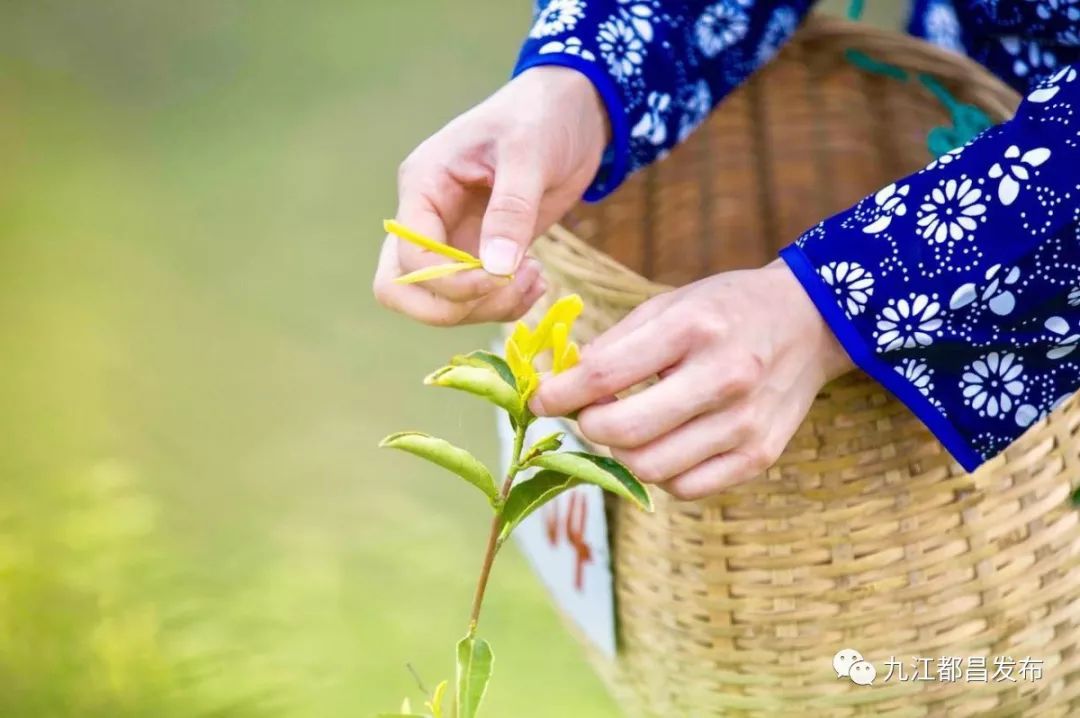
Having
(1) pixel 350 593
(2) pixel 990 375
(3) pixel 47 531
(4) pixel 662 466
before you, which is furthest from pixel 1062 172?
(3) pixel 47 531

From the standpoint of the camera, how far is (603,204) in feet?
2.98

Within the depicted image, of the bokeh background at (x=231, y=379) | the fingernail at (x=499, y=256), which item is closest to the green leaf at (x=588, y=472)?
the fingernail at (x=499, y=256)

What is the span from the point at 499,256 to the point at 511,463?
0.11 m

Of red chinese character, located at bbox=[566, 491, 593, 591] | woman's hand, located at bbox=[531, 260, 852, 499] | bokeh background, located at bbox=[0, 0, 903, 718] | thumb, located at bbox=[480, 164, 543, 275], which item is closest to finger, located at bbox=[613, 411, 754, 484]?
woman's hand, located at bbox=[531, 260, 852, 499]

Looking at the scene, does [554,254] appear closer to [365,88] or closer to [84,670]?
[84,670]

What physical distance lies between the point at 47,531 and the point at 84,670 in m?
0.17

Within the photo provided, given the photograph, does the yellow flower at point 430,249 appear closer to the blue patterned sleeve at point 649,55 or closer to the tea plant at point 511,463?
the tea plant at point 511,463

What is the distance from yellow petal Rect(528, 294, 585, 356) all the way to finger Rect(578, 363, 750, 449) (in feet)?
0.19

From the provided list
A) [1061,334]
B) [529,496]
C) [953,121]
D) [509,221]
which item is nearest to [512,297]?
[509,221]

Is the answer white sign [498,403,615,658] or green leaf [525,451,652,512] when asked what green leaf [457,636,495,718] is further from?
white sign [498,403,615,658]

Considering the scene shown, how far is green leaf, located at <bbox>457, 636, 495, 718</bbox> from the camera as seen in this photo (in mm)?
384

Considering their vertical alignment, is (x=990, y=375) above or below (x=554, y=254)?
below

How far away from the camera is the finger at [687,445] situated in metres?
0.48

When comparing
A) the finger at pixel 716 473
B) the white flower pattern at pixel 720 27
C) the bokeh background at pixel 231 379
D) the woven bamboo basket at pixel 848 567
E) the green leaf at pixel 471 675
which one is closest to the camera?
the green leaf at pixel 471 675
